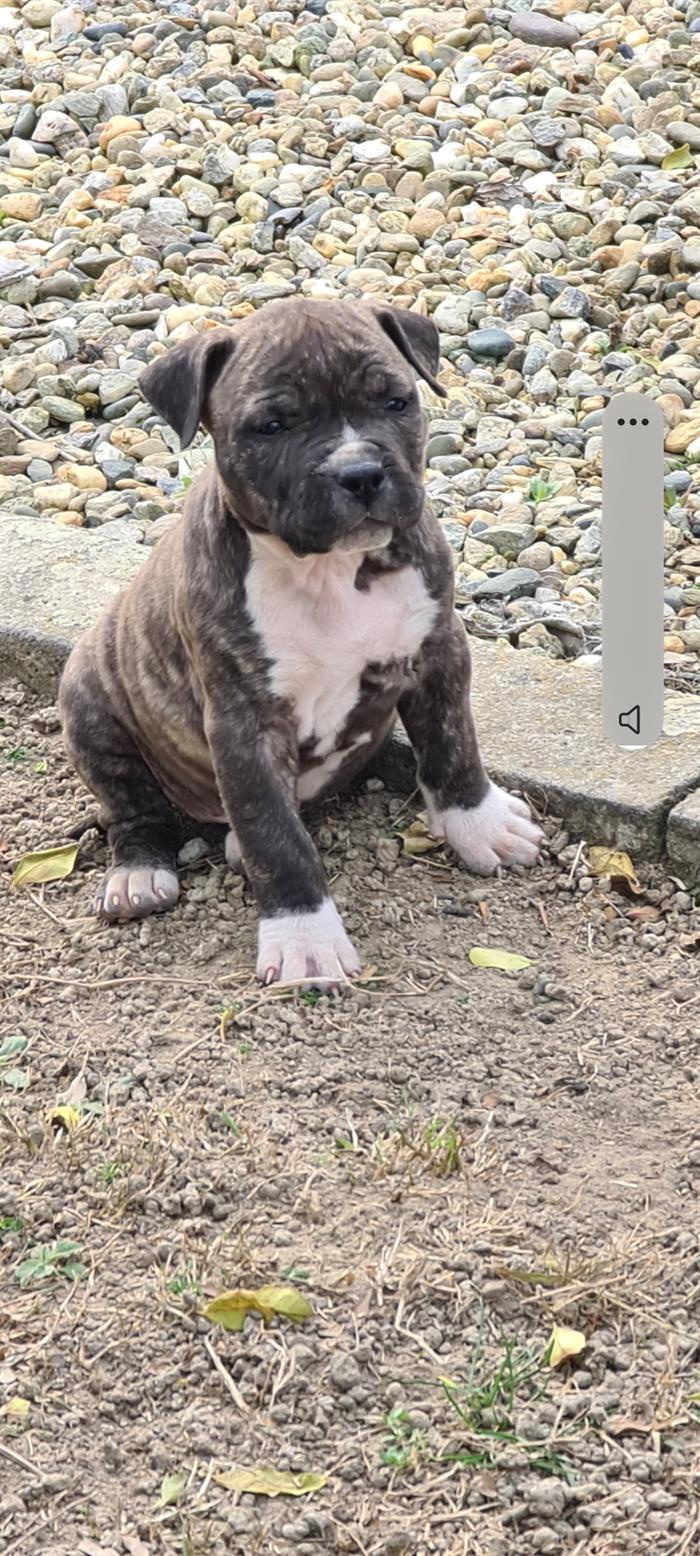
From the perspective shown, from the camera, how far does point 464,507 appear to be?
6.61 metres

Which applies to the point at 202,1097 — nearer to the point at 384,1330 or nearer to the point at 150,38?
the point at 384,1330

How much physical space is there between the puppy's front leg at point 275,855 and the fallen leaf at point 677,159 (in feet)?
14.4

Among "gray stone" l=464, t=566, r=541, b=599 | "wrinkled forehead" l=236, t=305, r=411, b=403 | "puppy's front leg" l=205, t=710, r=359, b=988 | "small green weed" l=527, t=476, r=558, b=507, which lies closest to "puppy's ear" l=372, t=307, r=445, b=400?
"wrinkled forehead" l=236, t=305, r=411, b=403

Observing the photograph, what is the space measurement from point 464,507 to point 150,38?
13.7 feet

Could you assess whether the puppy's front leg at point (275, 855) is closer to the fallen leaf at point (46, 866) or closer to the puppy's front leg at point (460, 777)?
the puppy's front leg at point (460, 777)

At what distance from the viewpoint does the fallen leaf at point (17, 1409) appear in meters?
3.50

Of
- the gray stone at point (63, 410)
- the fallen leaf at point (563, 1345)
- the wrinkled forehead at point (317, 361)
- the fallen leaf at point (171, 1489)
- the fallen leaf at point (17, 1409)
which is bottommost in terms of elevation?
the gray stone at point (63, 410)

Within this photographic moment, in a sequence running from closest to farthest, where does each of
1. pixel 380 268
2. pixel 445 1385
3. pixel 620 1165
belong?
pixel 445 1385 < pixel 620 1165 < pixel 380 268

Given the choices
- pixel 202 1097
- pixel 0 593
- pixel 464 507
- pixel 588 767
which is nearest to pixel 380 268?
pixel 464 507

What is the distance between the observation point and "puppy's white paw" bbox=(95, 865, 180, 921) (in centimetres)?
498

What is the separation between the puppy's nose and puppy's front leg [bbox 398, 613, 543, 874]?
2.25 feet

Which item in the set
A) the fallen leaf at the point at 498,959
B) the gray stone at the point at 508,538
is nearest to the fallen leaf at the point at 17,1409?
the fallen leaf at the point at 498,959

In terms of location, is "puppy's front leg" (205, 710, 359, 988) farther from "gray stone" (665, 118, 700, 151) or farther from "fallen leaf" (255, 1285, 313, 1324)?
"gray stone" (665, 118, 700, 151)
